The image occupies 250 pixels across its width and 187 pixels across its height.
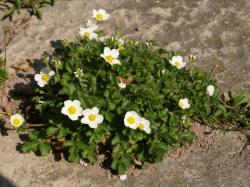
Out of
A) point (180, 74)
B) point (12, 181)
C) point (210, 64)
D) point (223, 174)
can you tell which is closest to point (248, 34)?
point (210, 64)

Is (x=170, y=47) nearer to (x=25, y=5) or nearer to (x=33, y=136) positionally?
(x=25, y=5)

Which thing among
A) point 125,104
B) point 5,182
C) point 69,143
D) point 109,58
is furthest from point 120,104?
point 5,182

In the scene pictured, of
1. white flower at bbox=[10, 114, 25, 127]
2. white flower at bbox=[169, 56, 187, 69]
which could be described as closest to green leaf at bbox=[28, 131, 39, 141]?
white flower at bbox=[10, 114, 25, 127]

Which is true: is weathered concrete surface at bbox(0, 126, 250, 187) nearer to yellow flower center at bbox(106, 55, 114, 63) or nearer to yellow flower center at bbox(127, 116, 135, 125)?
yellow flower center at bbox(127, 116, 135, 125)

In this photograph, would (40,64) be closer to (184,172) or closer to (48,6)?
(48,6)

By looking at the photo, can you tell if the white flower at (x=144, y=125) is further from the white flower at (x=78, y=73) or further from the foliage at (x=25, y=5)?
the foliage at (x=25, y=5)

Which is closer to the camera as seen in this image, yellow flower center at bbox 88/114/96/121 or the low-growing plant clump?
yellow flower center at bbox 88/114/96/121
